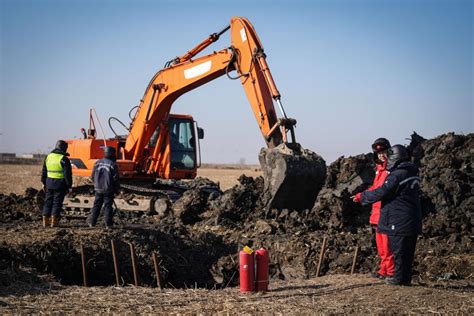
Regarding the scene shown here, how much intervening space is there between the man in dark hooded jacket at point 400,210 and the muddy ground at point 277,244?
1.17ft

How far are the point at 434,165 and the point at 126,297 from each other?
9905 mm

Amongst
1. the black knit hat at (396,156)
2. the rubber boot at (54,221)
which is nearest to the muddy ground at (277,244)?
the rubber boot at (54,221)

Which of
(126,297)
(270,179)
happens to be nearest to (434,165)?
(270,179)

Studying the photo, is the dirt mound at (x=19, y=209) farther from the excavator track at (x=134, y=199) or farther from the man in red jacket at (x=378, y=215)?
the man in red jacket at (x=378, y=215)

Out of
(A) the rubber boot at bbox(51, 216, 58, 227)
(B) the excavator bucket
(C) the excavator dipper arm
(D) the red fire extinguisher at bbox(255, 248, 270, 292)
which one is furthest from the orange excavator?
(D) the red fire extinguisher at bbox(255, 248, 270, 292)

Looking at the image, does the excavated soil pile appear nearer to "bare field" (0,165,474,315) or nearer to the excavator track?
the excavator track

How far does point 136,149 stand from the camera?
1672 centimetres

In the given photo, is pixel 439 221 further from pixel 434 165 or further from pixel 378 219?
pixel 378 219

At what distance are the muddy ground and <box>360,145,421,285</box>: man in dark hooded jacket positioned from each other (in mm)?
357

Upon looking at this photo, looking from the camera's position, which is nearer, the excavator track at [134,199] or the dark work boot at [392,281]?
the dark work boot at [392,281]

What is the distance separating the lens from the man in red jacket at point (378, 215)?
8070 mm

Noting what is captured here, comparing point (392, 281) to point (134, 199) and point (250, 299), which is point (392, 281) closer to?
point (250, 299)

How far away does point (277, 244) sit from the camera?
11.7 m

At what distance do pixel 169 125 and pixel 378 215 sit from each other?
9448 mm
